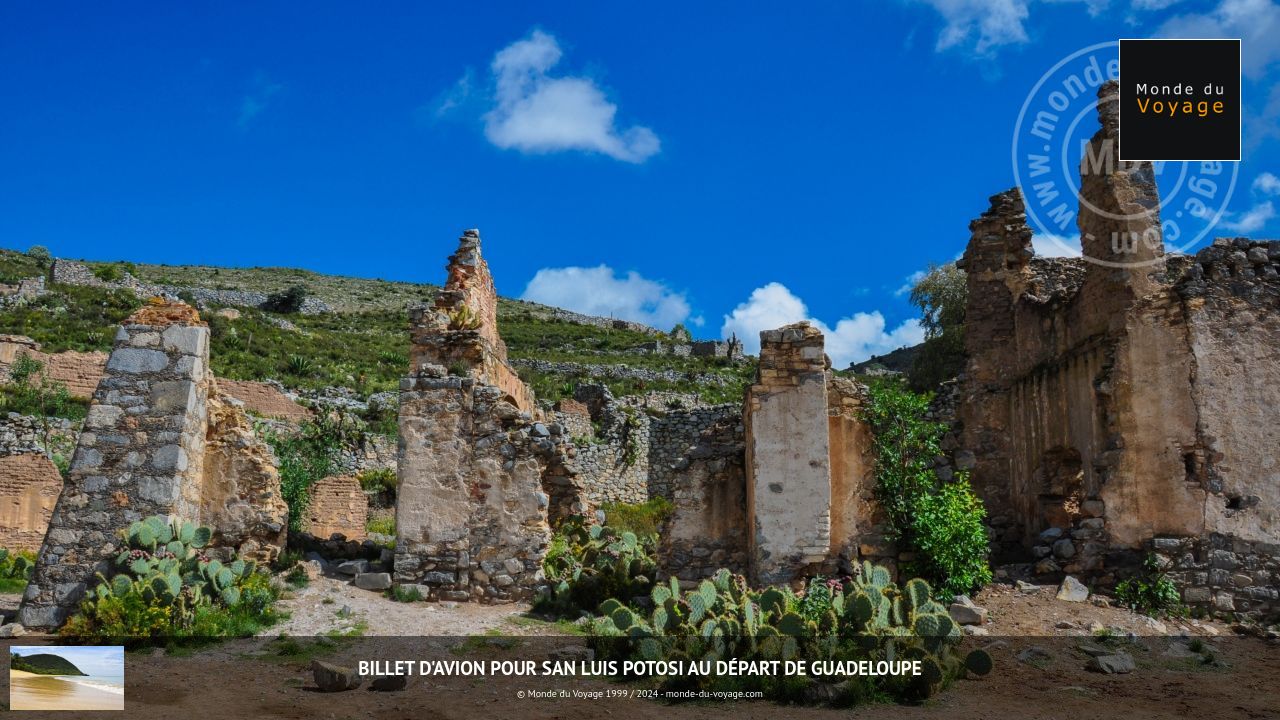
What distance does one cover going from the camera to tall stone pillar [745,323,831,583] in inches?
435

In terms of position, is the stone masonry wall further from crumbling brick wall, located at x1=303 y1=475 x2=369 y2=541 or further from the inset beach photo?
crumbling brick wall, located at x1=303 y1=475 x2=369 y2=541

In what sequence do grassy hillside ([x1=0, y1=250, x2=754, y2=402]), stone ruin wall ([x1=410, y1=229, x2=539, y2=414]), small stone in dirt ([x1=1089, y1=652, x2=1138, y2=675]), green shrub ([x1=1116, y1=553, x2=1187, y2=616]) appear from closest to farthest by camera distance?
small stone in dirt ([x1=1089, y1=652, x2=1138, y2=675]) < green shrub ([x1=1116, y1=553, x2=1187, y2=616]) < stone ruin wall ([x1=410, y1=229, x2=539, y2=414]) < grassy hillside ([x1=0, y1=250, x2=754, y2=402])

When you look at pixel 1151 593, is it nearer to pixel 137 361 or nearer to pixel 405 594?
pixel 405 594

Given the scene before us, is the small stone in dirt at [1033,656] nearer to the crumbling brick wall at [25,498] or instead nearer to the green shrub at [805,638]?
the green shrub at [805,638]

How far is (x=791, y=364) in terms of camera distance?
37.3 ft

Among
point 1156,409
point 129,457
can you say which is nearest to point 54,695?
point 129,457

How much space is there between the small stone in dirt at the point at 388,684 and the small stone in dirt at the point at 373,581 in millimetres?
3750

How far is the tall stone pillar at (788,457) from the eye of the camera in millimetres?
11047

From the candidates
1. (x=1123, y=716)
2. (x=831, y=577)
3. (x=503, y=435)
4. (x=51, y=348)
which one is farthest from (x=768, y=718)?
(x=51, y=348)

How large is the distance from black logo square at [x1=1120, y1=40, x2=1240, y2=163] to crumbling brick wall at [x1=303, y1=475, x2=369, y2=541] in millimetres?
14960

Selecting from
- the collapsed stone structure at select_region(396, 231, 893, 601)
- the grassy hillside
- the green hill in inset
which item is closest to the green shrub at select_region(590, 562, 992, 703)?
the collapsed stone structure at select_region(396, 231, 893, 601)

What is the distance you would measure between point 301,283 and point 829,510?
73.9 metres

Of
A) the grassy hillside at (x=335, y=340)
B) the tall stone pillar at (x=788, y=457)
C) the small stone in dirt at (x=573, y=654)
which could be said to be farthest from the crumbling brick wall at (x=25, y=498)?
the grassy hillside at (x=335, y=340)

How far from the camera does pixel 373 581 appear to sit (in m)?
11.9
